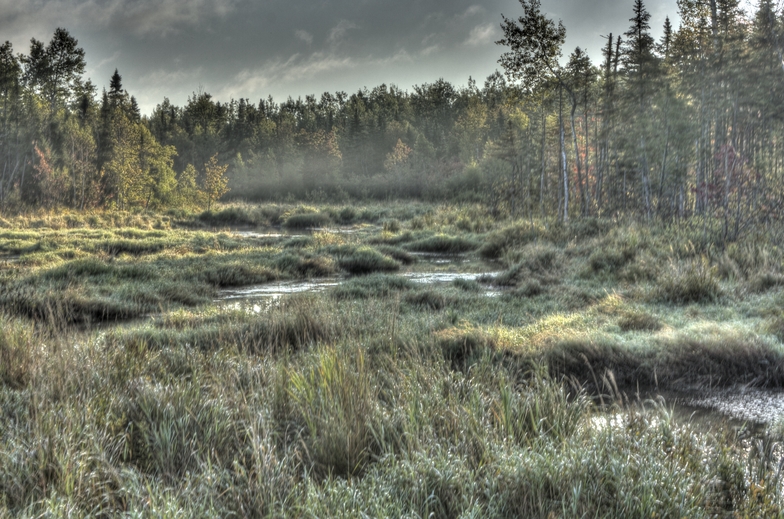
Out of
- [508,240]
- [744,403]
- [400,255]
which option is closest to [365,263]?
[400,255]

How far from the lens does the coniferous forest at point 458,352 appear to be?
114 inches

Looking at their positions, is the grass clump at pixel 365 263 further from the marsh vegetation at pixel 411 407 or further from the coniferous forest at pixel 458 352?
the marsh vegetation at pixel 411 407

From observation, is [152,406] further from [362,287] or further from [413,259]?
[413,259]

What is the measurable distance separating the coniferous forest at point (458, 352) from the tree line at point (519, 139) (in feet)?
0.84

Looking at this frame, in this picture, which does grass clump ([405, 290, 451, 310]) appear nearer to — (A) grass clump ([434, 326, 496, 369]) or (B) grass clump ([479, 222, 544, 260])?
(A) grass clump ([434, 326, 496, 369])

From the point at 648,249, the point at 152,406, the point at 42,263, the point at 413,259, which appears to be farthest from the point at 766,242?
the point at 42,263

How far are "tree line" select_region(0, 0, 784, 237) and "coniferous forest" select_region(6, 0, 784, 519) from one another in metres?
0.26

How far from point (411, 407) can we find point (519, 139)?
38.7 m

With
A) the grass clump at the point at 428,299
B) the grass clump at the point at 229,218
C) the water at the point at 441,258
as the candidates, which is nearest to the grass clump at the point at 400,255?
the water at the point at 441,258

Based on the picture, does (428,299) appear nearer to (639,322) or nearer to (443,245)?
(639,322)

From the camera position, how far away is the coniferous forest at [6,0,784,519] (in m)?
2.90

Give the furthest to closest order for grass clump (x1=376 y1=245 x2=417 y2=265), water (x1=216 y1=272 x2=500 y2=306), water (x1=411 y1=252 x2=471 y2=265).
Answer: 1. water (x1=411 y1=252 x2=471 y2=265)
2. grass clump (x1=376 y1=245 x2=417 y2=265)
3. water (x1=216 y1=272 x2=500 y2=306)

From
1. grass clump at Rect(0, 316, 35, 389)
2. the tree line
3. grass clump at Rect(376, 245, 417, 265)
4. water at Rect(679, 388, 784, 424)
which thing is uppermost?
the tree line

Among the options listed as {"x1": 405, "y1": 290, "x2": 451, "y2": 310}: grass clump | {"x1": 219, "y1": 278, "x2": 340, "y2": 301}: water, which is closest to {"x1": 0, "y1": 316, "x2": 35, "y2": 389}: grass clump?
{"x1": 219, "y1": 278, "x2": 340, "y2": 301}: water
